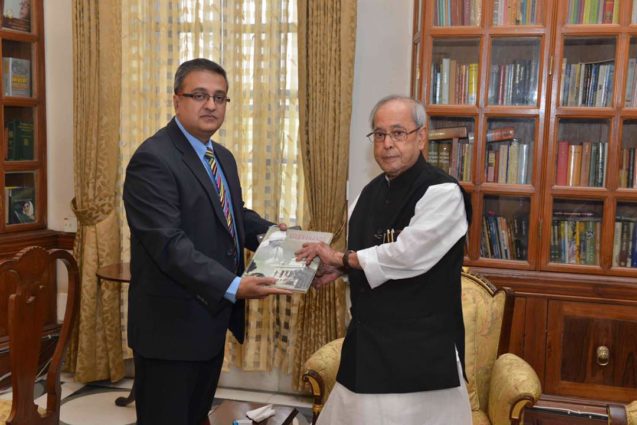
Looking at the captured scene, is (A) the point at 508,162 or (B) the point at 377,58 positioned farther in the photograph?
(B) the point at 377,58

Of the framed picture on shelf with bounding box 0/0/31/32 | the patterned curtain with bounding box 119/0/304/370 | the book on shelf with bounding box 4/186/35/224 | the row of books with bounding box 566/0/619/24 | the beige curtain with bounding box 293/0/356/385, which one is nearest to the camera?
the row of books with bounding box 566/0/619/24

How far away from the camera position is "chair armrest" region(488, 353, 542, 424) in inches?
93.5

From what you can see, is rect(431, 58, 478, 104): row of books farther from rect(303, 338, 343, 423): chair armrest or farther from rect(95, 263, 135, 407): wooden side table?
rect(95, 263, 135, 407): wooden side table

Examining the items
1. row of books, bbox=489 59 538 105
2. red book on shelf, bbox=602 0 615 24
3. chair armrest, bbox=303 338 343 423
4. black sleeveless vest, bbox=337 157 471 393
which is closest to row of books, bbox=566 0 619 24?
red book on shelf, bbox=602 0 615 24

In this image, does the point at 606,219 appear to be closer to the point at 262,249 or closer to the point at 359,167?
the point at 359,167

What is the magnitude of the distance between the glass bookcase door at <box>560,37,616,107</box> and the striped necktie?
1734 mm

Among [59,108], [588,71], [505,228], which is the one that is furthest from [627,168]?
[59,108]

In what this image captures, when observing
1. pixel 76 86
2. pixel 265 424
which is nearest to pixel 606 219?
pixel 265 424

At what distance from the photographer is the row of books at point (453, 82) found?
324cm

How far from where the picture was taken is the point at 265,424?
2.43 m

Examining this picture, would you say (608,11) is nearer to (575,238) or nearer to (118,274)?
(575,238)

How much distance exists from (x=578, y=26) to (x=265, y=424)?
2.21m

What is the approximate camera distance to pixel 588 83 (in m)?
3.14

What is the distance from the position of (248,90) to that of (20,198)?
1.54 m
